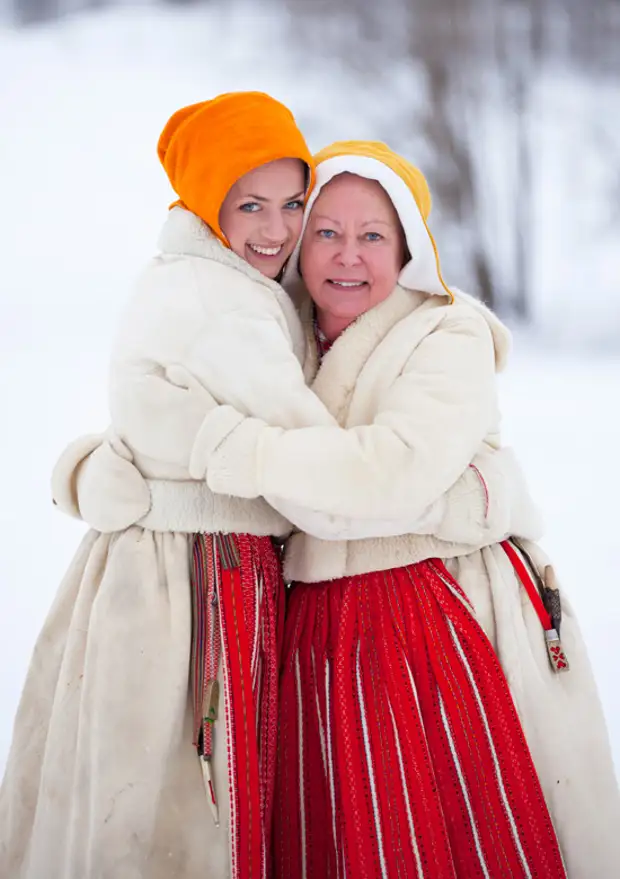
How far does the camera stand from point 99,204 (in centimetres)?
471

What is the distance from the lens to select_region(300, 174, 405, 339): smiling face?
1.67m

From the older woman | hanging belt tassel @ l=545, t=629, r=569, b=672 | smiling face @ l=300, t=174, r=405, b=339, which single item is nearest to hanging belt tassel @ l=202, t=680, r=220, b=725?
the older woman

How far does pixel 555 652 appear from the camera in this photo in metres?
1.64

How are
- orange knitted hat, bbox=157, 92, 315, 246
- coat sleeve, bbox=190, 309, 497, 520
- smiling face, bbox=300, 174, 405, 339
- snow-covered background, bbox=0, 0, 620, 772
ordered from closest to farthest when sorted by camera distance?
1. coat sleeve, bbox=190, 309, 497, 520
2. orange knitted hat, bbox=157, 92, 315, 246
3. smiling face, bbox=300, 174, 405, 339
4. snow-covered background, bbox=0, 0, 620, 772

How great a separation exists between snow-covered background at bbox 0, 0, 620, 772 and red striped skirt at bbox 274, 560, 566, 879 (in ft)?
8.67

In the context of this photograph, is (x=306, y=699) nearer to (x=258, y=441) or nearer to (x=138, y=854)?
(x=138, y=854)

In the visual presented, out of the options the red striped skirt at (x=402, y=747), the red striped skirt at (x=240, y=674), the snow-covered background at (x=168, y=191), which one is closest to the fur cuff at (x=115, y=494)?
the red striped skirt at (x=240, y=674)

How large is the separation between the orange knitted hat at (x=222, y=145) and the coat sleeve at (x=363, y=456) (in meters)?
0.38

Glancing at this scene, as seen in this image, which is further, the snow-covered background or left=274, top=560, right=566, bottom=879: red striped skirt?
the snow-covered background

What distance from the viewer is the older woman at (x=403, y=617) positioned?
1.46 meters

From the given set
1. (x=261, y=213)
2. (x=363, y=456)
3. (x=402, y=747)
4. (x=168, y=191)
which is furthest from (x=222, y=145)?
(x=168, y=191)

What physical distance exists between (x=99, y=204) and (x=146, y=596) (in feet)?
11.8

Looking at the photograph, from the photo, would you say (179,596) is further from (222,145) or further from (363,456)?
(222,145)

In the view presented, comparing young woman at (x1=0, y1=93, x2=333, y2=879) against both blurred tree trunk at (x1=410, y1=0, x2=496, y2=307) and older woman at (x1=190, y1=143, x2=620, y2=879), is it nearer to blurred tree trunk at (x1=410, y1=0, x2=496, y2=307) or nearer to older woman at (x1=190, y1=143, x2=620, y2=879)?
older woman at (x1=190, y1=143, x2=620, y2=879)
